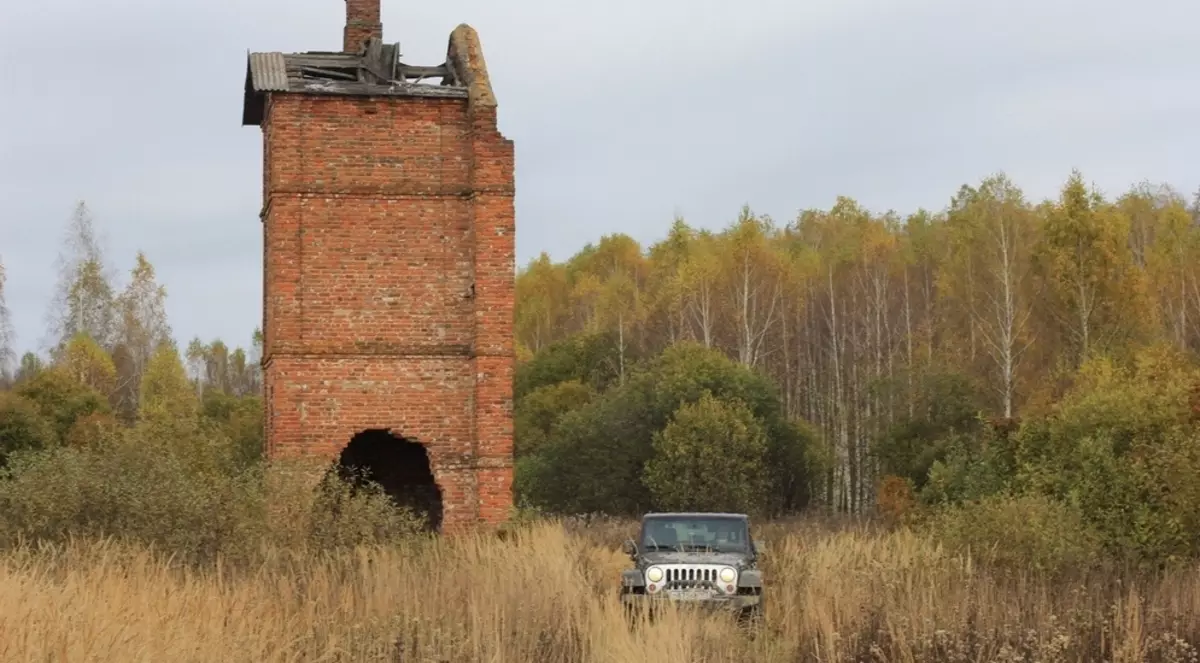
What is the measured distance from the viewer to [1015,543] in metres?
18.6

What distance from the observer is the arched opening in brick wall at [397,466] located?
25031mm

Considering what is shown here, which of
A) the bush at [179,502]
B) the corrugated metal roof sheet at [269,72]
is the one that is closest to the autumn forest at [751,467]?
the bush at [179,502]

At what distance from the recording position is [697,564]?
57.0ft

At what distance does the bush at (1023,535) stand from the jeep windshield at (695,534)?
267 centimetres

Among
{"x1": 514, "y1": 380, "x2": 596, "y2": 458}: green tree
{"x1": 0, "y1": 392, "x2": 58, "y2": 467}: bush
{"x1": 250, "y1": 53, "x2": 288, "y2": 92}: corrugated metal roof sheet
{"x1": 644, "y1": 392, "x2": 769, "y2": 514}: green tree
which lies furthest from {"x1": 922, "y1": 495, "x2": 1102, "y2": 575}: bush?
{"x1": 514, "y1": 380, "x2": 596, "y2": 458}: green tree

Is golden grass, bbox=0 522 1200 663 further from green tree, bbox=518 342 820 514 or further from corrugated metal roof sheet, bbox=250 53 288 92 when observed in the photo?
green tree, bbox=518 342 820 514

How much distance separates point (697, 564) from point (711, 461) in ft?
109

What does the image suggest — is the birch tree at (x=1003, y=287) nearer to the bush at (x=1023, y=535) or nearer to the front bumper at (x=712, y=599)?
the bush at (x=1023, y=535)

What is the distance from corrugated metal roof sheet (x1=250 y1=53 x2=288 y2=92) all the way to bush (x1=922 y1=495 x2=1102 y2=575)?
11416mm

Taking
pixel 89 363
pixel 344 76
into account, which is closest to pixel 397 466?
pixel 344 76

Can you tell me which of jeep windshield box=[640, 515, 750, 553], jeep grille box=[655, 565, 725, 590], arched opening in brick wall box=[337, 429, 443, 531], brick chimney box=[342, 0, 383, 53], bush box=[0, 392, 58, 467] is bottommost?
jeep grille box=[655, 565, 725, 590]

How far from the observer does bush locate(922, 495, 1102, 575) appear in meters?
17.9

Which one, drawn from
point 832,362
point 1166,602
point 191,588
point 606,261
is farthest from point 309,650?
point 606,261

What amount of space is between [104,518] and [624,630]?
8653 millimetres
